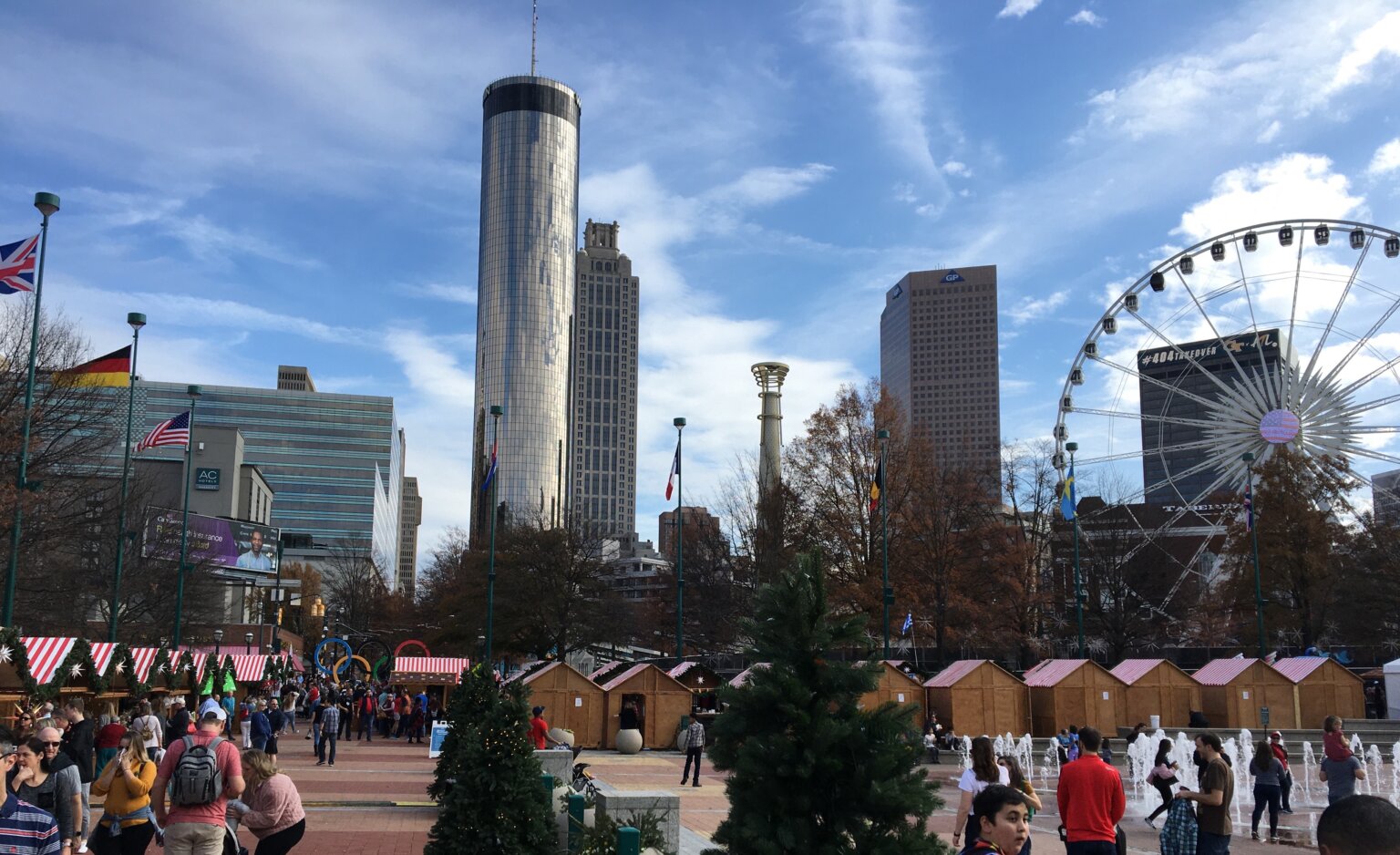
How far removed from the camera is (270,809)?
28.6 ft

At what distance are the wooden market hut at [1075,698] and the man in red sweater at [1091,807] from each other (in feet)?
78.7

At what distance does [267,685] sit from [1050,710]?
2793cm

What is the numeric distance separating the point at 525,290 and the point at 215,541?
116685 millimetres

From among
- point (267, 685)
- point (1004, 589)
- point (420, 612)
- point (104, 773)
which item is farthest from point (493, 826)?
point (420, 612)

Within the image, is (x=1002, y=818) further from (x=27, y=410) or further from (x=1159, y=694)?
(x=1159, y=694)

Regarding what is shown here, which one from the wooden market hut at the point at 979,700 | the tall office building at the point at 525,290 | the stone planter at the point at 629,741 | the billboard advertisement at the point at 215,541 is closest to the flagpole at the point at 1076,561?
the wooden market hut at the point at 979,700

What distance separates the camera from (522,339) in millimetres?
186250

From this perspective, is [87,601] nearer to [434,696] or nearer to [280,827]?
[434,696]

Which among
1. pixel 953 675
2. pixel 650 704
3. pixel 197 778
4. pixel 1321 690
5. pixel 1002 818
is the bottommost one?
pixel 650 704

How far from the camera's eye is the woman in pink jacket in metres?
8.70

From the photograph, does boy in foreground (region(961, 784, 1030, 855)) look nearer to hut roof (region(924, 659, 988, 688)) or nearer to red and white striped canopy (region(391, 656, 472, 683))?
hut roof (region(924, 659, 988, 688))

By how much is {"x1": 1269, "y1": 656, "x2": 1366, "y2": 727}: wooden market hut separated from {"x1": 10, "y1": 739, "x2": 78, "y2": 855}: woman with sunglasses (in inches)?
1315

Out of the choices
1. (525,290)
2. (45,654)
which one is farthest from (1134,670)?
(525,290)

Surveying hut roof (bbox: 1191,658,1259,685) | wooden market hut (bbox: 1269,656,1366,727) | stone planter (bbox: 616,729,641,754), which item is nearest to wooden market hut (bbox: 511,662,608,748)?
stone planter (bbox: 616,729,641,754)
